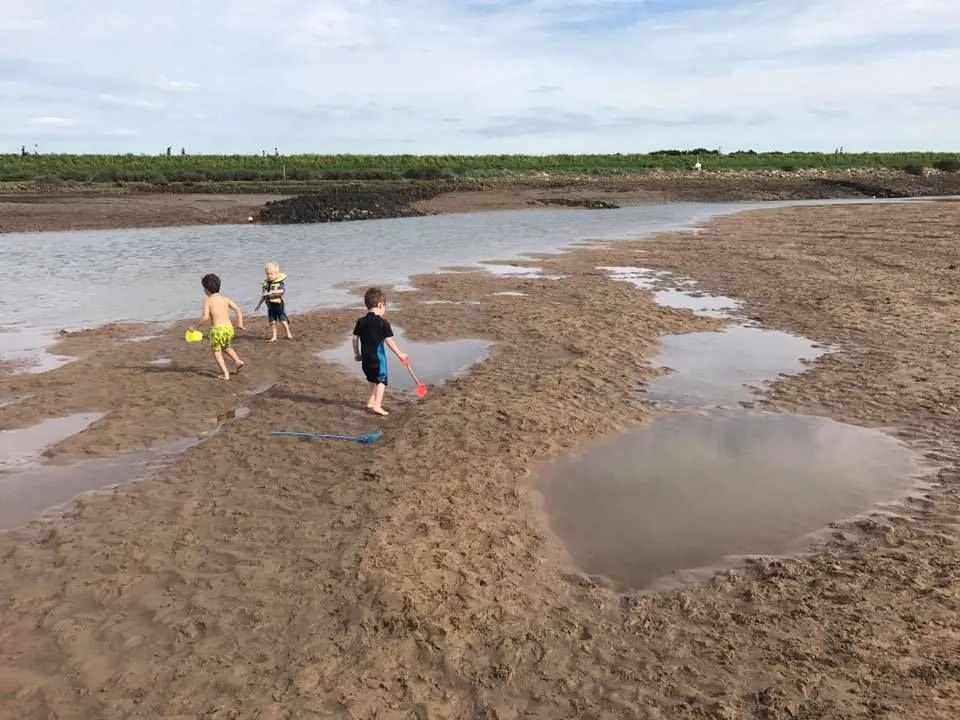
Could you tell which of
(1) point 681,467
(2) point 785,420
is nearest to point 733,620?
(1) point 681,467

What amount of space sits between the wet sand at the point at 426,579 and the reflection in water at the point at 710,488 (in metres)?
0.25

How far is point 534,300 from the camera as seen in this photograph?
536 inches

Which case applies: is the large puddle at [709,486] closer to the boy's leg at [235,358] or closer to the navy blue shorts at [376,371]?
the navy blue shorts at [376,371]

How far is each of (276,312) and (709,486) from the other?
23.9 ft

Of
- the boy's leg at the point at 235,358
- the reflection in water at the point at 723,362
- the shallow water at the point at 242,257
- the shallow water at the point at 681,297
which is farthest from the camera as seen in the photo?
the shallow water at the point at 242,257

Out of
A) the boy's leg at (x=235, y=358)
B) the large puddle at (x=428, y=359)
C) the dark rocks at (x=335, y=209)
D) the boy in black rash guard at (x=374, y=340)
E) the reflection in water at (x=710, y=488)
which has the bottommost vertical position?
the reflection in water at (x=710, y=488)

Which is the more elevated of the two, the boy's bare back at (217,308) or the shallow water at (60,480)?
the boy's bare back at (217,308)

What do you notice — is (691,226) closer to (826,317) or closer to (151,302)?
(826,317)

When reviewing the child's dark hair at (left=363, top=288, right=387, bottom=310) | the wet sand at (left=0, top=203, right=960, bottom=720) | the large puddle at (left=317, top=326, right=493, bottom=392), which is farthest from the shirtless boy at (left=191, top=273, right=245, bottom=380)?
the child's dark hair at (left=363, top=288, right=387, bottom=310)

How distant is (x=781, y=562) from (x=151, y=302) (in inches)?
523

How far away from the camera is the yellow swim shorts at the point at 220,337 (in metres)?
9.09

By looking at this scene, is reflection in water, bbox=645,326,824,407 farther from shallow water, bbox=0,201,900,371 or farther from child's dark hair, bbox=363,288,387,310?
shallow water, bbox=0,201,900,371

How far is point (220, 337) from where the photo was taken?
911 centimetres

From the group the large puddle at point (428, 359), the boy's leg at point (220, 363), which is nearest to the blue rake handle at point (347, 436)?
the large puddle at point (428, 359)
